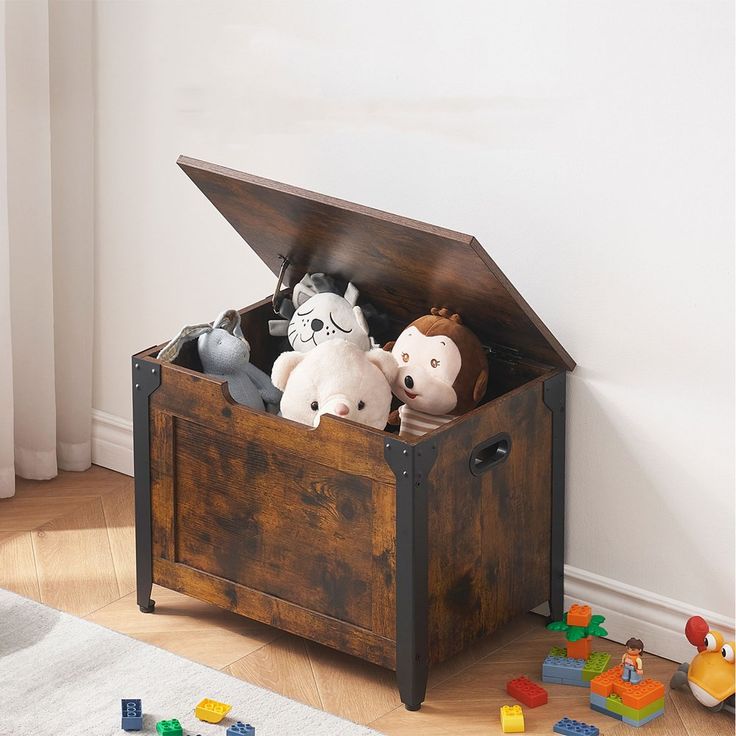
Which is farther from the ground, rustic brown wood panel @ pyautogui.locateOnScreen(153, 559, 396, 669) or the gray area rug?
rustic brown wood panel @ pyautogui.locateOnScreen(153, 559, 396, 669)

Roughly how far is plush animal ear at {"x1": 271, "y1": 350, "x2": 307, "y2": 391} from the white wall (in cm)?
40

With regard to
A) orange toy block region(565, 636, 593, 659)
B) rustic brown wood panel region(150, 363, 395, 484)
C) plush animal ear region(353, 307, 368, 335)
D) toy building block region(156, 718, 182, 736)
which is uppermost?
plush animal ear region(353, 307, 368, 335)

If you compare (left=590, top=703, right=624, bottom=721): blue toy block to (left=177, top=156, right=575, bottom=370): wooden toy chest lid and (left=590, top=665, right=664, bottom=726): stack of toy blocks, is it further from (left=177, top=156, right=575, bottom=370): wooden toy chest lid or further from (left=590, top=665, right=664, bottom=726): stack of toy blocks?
(left=177, top=156, right=575, bottom=370): wooden toy chest lid

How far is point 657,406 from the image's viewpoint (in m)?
2.29

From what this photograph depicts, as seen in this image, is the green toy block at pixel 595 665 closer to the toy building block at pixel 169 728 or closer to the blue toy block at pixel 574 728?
the blue toy block at pixel 574 728

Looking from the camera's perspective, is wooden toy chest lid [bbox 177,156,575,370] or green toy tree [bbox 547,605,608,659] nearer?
wooden toy chest lid [bbox 177,156,575,370]

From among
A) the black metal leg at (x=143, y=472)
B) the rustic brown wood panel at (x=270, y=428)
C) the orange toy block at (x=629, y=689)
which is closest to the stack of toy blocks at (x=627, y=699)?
the orange toy block at (x=629, y=689)

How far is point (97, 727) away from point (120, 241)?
4.06 ft

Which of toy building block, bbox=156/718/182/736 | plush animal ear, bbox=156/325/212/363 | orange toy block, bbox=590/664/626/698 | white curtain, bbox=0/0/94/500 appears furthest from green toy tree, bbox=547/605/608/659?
white curtain, bbox=0/0/94/500

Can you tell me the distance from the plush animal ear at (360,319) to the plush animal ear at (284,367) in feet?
0.46

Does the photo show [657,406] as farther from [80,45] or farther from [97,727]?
[80,45]

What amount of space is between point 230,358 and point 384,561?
1.58ft

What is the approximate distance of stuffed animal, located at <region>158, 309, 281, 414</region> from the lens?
7.75 ft

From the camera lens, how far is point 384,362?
226 cm
